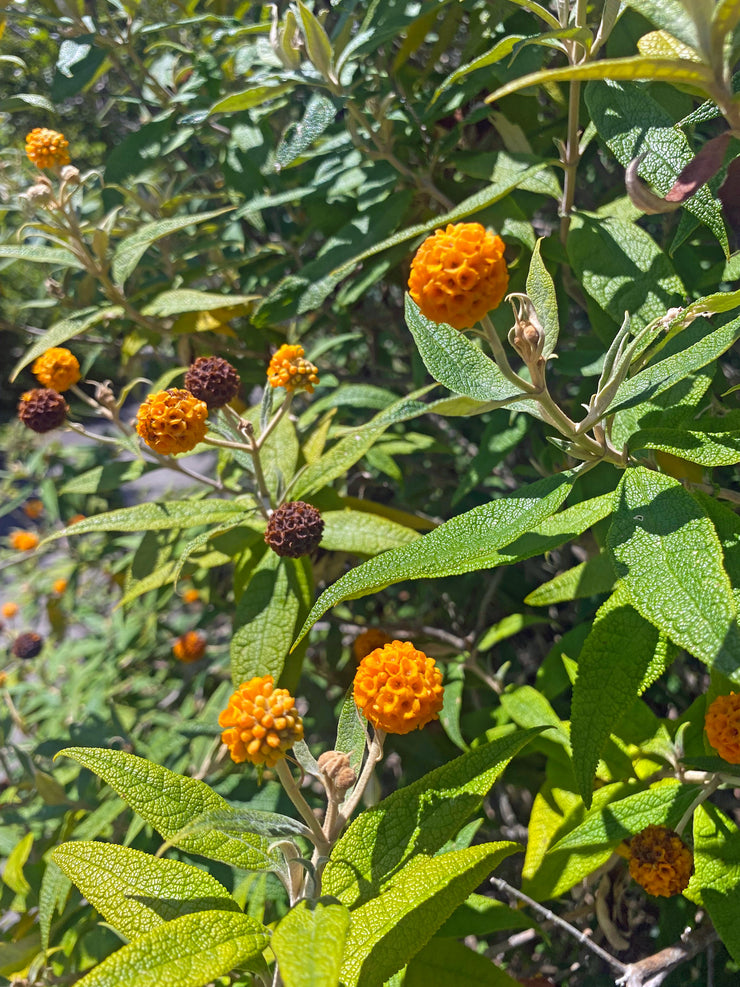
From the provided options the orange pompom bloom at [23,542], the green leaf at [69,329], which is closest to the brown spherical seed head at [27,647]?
the orange pompom bloom at [23,542]

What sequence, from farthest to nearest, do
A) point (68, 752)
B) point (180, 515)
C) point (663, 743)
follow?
point (180, 515) → point (663, 743) → point (68, 752)

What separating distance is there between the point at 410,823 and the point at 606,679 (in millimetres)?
344

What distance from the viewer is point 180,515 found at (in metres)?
1.52

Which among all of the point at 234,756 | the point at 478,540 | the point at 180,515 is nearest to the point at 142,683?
the point at 180,515

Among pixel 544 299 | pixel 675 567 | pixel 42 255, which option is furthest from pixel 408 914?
pixel 42 255

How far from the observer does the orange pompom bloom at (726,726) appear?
1.05 meters

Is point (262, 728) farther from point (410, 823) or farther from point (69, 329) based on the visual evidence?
point (69, 329)

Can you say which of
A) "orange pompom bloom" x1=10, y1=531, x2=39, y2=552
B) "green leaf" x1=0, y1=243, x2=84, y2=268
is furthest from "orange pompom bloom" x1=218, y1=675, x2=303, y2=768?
"orange pompom bloom" x1=10, y1=531, x2=39, y2=552

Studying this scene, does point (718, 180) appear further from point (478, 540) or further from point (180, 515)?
point (180, 515)

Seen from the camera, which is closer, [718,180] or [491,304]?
[491,304]

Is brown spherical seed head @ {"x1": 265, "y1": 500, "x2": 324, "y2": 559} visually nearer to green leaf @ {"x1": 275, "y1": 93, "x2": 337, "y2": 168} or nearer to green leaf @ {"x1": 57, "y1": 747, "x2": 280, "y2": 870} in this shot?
green leaf @ {"x1": 57, "y1": 747, "x2": 280, "y2": 870}

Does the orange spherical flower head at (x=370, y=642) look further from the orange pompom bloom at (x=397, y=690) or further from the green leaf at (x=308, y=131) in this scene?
the green leaf at (x=308, y=131)

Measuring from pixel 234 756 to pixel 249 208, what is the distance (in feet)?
4.76

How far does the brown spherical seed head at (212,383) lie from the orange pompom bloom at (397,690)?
0.63 metres
